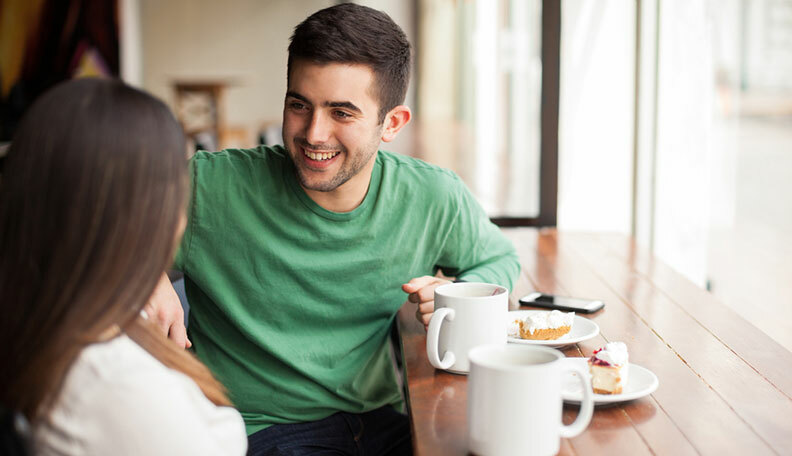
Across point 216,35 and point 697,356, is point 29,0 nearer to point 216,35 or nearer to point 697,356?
point 216,35

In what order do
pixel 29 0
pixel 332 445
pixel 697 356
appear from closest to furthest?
pixel 697 356 < pixel 332 445 < pixel 29 0

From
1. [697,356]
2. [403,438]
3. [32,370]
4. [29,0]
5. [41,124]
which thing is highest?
[29,0]

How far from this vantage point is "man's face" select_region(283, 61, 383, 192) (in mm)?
1308

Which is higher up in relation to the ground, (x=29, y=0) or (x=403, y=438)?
(x=29, y=0)

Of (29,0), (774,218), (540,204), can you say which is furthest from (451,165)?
(29,0)

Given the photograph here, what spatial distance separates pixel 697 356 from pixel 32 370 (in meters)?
0.90

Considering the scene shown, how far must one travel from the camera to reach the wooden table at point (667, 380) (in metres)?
0.83

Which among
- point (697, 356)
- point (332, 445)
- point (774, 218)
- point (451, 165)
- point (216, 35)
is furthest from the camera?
point (216, 35)

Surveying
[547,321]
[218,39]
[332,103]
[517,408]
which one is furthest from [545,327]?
[218,39]

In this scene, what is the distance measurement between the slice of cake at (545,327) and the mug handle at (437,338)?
0.18 meters

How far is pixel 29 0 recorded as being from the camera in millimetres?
7465

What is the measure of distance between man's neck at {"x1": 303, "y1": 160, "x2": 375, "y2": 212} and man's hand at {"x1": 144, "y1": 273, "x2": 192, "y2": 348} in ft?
0.99

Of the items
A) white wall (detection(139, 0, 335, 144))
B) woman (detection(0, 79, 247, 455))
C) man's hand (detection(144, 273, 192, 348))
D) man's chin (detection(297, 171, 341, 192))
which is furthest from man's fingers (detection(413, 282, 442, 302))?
white wall (detection(139, 0, 335, 144))

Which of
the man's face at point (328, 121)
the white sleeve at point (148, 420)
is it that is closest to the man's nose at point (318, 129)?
the man's face at point (328, 121)
